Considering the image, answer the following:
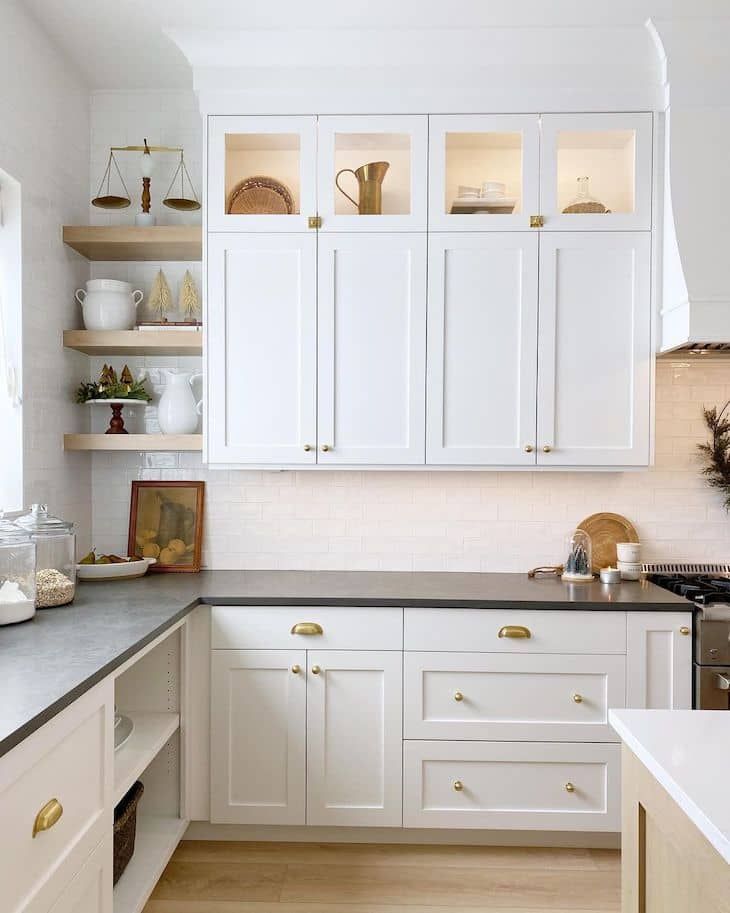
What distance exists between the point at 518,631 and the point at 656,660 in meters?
0.48

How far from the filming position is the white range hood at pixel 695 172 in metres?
2.65

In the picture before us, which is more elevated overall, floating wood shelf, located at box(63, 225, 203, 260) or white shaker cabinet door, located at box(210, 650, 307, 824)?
floating wood shelf, located at box(63, 225, 203, 260)

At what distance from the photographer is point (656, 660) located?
2.60 m

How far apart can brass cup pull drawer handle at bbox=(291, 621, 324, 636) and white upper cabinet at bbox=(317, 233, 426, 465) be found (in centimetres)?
65

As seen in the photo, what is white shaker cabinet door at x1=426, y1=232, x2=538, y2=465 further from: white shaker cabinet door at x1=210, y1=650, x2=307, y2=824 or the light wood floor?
the light wood floor

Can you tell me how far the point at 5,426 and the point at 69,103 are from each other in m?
1.33

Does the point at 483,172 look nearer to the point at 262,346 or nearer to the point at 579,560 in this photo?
the point at 262,346

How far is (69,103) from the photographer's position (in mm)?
3004

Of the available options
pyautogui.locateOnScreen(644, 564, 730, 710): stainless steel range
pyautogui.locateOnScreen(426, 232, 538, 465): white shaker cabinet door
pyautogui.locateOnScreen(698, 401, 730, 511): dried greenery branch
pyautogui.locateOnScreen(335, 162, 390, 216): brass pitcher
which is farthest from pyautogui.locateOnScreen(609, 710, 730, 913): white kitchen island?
pyautogui.locateOnScreen(335, 162, 390, 216): brass pitcher

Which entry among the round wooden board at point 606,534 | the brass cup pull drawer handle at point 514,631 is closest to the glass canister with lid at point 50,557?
the brass cup pull drawer handle at point 514,631

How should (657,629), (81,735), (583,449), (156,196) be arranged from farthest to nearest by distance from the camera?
(156,196) → (583,449) → (657,629) → (81,735)

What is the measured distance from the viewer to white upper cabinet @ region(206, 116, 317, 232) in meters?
2.83

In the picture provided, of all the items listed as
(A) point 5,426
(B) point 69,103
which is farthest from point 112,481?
(B) point 69,103

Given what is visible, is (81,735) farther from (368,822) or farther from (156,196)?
(156,196)
